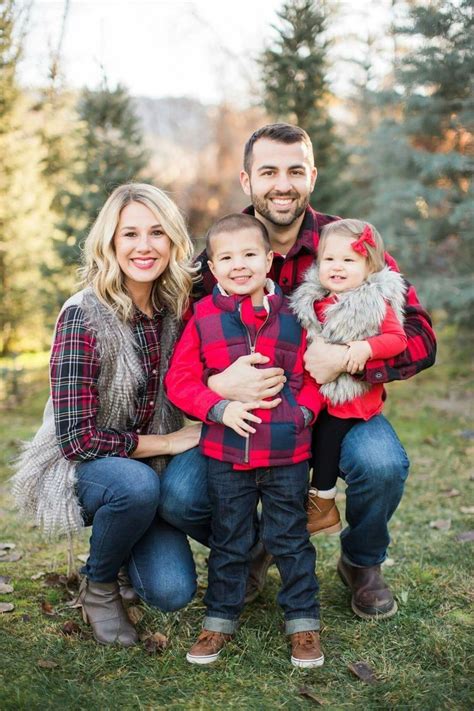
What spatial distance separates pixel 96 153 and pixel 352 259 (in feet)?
19.2

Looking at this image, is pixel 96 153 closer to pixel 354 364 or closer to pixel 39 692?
pixel 354 364

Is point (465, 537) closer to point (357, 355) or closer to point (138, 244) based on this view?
point (357, 355)

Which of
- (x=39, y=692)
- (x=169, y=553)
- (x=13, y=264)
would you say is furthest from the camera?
(x=13, y=264)

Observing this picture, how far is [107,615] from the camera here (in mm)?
2668

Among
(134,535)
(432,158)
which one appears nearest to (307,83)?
(432,158)

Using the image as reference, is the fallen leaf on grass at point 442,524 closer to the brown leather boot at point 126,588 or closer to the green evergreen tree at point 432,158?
the brown leather boot at point 126,588

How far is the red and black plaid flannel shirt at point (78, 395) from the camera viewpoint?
8.54 feet

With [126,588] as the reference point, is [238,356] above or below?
above

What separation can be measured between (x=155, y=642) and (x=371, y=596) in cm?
87

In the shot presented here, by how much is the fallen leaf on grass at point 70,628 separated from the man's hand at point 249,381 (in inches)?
42.4

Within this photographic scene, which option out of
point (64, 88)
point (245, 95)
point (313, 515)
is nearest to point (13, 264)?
point (64, 88)

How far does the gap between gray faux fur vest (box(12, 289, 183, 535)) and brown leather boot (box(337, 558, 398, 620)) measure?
3.77 feet

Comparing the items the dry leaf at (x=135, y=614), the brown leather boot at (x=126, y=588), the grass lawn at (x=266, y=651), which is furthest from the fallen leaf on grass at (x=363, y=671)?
the brown leather boot at (x=126, y=588)

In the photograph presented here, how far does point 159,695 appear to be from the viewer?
228 cm
